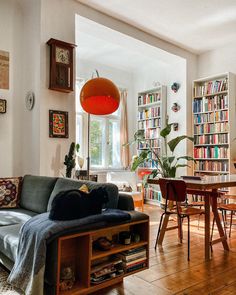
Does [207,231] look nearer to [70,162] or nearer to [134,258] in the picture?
[134,258]

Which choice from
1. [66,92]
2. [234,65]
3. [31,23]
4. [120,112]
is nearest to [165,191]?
[66,92]

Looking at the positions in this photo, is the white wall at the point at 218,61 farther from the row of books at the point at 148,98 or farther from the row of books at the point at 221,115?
the row of books at the point at 148,98

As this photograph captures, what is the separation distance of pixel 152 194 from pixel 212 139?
6.08ft

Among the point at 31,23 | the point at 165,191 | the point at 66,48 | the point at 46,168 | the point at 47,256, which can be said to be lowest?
the point at 47,256

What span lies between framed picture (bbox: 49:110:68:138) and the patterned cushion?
0.79 meters

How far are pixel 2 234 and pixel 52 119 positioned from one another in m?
1.80

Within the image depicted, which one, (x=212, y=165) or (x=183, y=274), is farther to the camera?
(x=212, y=165)

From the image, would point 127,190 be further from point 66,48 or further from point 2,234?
point 2,234

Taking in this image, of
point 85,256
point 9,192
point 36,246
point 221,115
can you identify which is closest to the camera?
point 36,246

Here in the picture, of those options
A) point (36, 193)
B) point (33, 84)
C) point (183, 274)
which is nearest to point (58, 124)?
point (33, 84)

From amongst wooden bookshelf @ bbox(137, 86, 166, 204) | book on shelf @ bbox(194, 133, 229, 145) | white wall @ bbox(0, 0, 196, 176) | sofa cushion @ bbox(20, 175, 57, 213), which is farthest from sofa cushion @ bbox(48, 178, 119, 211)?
book on shelf @ bbox(194, 133, 229, 145)

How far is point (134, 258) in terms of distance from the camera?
2.24 m

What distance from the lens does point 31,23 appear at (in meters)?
3.88

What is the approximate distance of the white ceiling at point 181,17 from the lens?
4043mm
